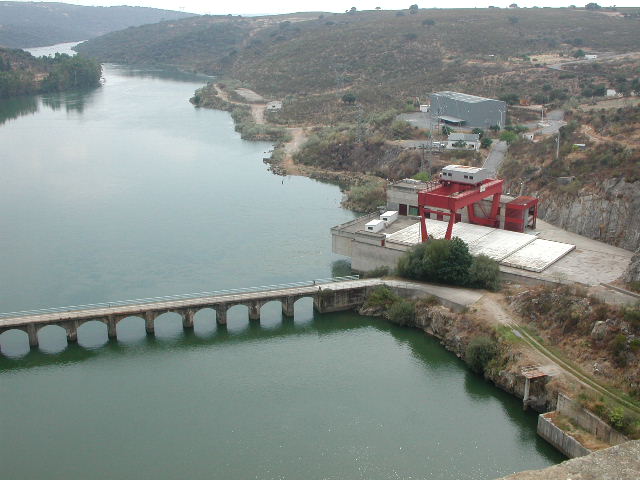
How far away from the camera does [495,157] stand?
195ft

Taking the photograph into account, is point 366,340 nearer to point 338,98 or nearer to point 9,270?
point 9,270

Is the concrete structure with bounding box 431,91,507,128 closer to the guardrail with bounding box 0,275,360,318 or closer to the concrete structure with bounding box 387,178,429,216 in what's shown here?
the concrete structure with bounding box 387,178,429,216

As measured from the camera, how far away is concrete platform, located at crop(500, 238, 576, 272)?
3756 centimetres

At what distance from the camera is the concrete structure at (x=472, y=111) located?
68.2 m

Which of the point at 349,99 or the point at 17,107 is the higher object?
the point at 349,99

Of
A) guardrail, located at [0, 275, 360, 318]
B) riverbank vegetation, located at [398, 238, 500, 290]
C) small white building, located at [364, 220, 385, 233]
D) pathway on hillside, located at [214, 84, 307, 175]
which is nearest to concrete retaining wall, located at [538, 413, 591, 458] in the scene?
riverbank vegetation, located at [398, 238, 500, 290]

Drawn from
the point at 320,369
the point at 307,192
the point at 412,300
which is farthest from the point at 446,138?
the point at 320,369

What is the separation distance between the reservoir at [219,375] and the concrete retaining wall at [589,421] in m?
1.60

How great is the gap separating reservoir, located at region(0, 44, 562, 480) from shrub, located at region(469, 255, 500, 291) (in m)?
4.26

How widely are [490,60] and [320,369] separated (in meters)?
80.0

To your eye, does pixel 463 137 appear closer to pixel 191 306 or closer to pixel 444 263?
pixel 444 263

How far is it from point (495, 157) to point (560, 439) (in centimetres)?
3619

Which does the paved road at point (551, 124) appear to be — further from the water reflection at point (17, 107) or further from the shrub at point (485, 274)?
the water reflection at point (17, 107)

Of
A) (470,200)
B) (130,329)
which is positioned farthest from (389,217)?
(130,329)
